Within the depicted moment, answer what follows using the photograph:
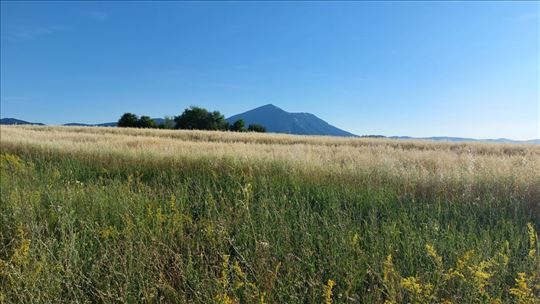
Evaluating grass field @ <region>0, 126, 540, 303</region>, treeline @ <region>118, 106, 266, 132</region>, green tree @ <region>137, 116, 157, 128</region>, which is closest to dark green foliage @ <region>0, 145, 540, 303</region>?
grass field @ <region>0, 126, 540, 303</region>

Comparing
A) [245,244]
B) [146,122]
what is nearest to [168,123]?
[146,122]

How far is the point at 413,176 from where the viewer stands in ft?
18.9

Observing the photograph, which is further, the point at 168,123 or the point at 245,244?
the point at 168,123

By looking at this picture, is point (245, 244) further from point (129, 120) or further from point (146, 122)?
point (129, 120)

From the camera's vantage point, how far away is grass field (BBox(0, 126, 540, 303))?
2.53 meters

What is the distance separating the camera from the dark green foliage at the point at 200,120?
64438mm

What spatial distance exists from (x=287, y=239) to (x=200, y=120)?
63565mm

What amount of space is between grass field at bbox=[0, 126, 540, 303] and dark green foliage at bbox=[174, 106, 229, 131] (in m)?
58.0

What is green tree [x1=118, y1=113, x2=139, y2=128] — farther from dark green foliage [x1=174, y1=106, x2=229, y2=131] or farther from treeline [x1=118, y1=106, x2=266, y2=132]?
dark green foliage [x1=174, y1=106, x2=229, y2=131]

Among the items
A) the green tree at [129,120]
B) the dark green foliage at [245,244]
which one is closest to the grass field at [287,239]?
Result: the dark green foliage at [245,244]

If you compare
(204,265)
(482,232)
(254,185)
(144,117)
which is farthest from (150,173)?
(144,117)

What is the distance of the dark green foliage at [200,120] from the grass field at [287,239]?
2282 inches

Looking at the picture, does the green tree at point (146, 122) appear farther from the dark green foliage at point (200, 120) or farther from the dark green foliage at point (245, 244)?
the dark green foliage at point (245, 244)

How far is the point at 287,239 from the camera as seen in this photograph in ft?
10.7
